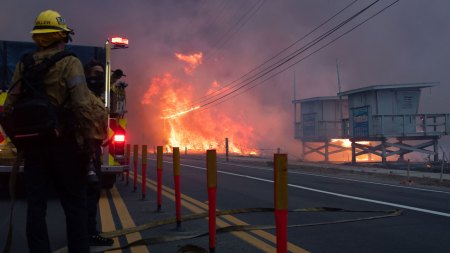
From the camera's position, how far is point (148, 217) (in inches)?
261

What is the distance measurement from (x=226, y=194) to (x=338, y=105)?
1130 inches

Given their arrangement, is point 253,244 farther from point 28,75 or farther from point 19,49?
point 19,49

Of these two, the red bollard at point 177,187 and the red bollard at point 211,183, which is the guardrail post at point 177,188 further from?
the red bollard at point 211,183

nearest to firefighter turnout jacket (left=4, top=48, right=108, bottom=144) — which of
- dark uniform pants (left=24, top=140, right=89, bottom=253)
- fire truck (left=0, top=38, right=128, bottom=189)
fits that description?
dark uniform pants (left=24, top=140, right=89, bottom=253)

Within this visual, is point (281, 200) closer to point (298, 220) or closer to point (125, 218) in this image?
point (298, 220)

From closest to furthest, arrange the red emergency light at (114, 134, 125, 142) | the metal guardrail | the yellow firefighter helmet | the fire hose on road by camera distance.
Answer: the yellow firefighter helmet, the fire hose on road, the red emergency light at (114, 134, 125, 142), the metal guardrail

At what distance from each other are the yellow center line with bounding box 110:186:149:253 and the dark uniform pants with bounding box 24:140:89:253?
5.19 feet

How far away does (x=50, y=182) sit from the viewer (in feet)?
10.6

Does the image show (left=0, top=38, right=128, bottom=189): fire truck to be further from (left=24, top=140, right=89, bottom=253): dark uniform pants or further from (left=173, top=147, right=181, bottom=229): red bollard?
(left=24, top=140, right=89, bottom=253): dark uniform pants

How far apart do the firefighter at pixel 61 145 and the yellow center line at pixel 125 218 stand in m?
1.52

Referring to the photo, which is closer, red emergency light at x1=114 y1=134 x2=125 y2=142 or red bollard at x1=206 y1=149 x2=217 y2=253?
red bollard at x1=206 y1=149 x2=217 y2=253

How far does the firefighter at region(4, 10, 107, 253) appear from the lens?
3.06 metres

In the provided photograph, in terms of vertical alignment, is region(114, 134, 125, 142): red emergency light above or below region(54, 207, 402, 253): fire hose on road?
above

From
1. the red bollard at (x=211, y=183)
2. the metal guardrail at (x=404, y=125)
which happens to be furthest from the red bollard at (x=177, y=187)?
the metal guardrail at (x=404, y=125)
